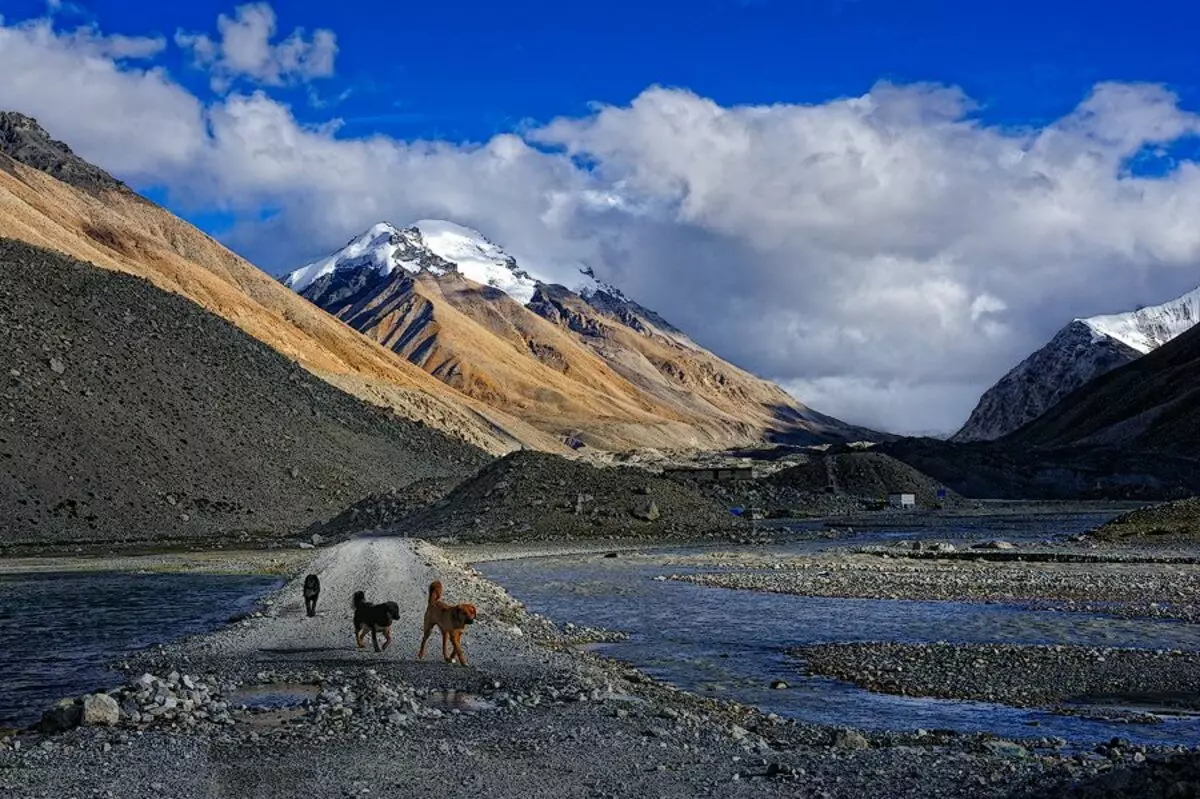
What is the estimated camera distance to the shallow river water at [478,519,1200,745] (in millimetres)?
18188

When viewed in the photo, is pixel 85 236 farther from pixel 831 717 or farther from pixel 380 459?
pixel 831 717

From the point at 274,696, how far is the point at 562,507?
56595mm

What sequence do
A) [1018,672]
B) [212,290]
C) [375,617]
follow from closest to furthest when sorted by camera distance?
1. [1018,672]
2. [375,617]
3. [212,290]

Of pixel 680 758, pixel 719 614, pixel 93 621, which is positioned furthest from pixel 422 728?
pixel 93 621

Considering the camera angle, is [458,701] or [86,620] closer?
[458,701]

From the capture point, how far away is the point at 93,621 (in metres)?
33.2

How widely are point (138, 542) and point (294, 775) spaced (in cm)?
6559

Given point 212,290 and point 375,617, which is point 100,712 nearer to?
point 375,617

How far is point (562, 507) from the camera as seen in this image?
75812mm

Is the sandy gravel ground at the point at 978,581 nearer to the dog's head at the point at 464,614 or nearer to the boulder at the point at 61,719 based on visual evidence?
the dog's head at the point at 464,614

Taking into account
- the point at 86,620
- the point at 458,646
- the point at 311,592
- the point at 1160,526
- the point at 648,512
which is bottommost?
the point at 86,620

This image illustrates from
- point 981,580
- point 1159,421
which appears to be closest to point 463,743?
point 981,580

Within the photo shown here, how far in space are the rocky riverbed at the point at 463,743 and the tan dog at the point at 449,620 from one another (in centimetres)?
38

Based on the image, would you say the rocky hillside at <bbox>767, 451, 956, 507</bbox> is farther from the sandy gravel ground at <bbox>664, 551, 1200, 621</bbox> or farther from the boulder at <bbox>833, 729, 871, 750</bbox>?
the boulder at <bbox>833, 729, 871, 750</bbox>
